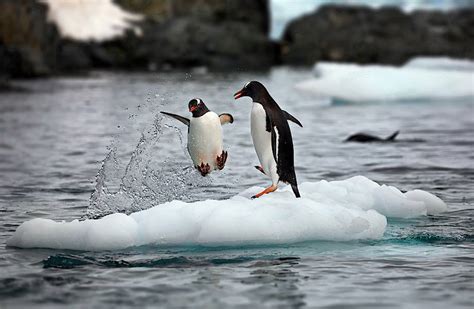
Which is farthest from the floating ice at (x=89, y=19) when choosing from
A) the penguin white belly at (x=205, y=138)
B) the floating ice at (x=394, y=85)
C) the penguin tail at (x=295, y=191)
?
the penguin tail at (x=295, y=191)

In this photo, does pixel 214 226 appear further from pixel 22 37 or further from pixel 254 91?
pixel 22 37

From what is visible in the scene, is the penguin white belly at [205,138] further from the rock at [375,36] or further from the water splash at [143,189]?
the rock at [375,36]

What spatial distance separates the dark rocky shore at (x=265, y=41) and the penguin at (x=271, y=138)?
1670 inches

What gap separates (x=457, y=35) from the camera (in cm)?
6469

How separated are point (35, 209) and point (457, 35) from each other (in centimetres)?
5742

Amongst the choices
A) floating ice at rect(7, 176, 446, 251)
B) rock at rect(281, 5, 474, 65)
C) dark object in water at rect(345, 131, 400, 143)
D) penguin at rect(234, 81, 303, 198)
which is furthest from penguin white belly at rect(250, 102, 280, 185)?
rock at rect(281, 5, 474, 65)

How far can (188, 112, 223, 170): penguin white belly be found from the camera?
904cm

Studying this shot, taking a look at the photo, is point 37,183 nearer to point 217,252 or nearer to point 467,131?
point 217,252

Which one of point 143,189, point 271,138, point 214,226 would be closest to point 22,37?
point 143,189

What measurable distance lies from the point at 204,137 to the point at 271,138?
74 centimetres

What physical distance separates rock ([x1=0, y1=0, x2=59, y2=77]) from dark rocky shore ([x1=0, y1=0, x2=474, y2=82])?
599 cm

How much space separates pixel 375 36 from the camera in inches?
2554

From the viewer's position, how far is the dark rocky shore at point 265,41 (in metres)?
58.4

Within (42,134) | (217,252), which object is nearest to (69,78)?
(42,134)
